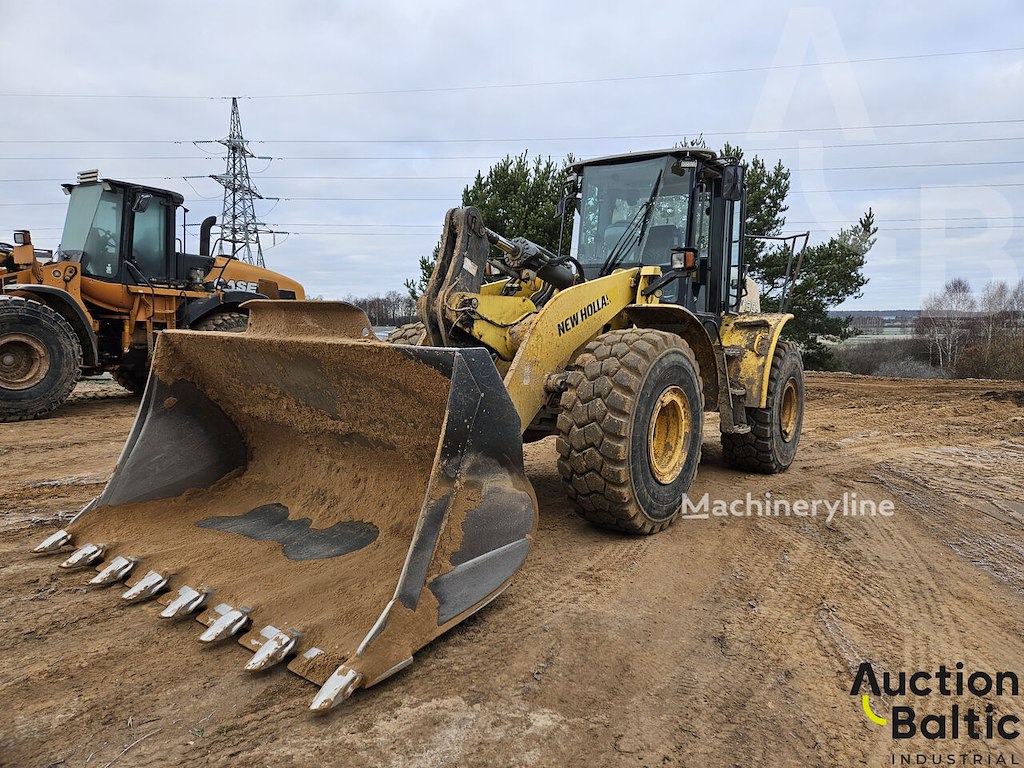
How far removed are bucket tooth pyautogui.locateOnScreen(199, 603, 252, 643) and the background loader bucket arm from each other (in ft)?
5.55

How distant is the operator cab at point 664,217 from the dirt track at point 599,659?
6.37 ft

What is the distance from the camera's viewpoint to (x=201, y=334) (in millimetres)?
3580

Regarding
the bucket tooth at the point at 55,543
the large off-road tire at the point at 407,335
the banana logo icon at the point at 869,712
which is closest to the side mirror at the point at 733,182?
the large off-road tire at the point at 407,335

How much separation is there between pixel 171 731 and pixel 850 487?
5.21 meters

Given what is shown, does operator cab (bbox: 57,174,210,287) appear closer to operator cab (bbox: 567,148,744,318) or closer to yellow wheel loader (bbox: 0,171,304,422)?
yellow wheel loader (bbox: 0,171,304,422)

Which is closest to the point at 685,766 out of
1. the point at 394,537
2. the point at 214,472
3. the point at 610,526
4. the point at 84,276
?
the point at 394,537

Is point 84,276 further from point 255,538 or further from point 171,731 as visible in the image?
point 171,731

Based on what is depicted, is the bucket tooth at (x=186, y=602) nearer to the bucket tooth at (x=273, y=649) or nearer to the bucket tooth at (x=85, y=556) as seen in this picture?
the bucket tooth at (x=273, y=649)

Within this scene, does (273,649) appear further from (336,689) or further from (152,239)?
(152,239)

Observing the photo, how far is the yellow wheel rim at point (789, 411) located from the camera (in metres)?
6.03

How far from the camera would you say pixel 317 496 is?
3459 millimetres

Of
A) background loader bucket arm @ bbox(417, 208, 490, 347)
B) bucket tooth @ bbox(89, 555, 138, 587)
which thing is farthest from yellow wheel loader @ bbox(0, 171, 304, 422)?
bucket tooth @ bbox(89, 555, 138, 587)

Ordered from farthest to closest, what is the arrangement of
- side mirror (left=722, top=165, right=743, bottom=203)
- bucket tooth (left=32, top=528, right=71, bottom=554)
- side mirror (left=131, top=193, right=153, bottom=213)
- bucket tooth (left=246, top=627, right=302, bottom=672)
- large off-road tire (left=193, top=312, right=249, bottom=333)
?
large off-road tire (left=193, top=312, right=249, bottom=333) < side mirror (left=131, top=193, right=153, bottom=213) < side mirror (left=722, top=165, right=743, bottom=203) < bucket tooth (left=32, top=528, right=71, bottom=554) < bucket tooth (left=246, top=627, right=302, bottom=672)

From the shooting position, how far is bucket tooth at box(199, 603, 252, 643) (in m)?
2.43
